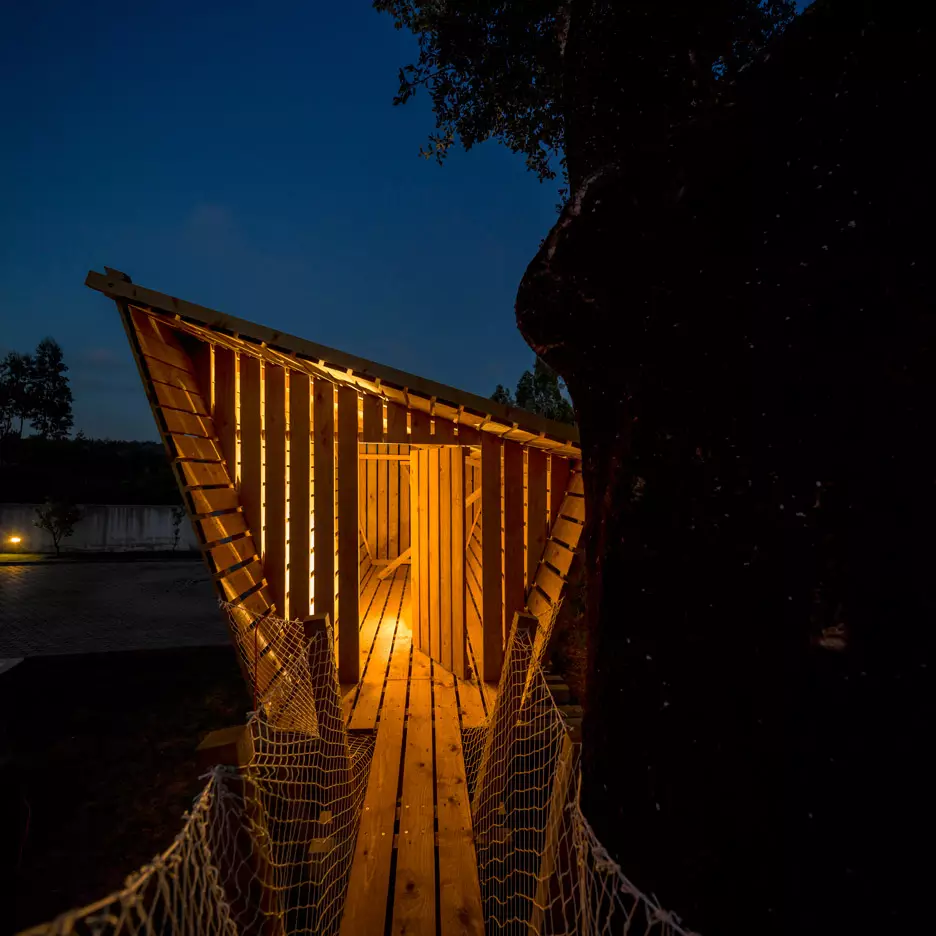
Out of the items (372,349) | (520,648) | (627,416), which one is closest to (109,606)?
(520,648)

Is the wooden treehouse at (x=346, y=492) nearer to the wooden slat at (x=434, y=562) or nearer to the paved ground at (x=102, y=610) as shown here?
the wooden slat at (x=434, y=562)

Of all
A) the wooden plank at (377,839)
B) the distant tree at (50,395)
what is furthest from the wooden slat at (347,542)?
the distant tree at (50,395)

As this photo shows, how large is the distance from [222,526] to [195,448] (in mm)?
736

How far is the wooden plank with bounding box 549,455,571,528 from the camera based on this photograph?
4969 mm

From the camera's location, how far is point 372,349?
438 feet

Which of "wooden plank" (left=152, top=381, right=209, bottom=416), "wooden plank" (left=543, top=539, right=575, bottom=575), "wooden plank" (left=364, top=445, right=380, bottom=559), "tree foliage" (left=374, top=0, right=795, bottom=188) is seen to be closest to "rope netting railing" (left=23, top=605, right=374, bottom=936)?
"wooden plank" (left=152, top=381, right=209, bottom=416)

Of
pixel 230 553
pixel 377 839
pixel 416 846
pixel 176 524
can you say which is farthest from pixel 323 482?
pixel 176 524

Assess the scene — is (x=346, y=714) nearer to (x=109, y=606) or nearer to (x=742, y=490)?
(x=742, y=490)

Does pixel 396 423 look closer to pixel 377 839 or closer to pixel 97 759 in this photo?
pixel 377 839

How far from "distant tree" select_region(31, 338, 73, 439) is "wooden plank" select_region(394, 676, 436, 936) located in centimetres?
5348

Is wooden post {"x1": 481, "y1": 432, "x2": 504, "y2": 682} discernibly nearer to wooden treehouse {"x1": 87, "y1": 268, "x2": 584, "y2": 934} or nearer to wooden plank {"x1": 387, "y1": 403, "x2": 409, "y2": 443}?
wooden treehouse {"x1": 87, "y1": 268, "x2": 584, "y2": 934}

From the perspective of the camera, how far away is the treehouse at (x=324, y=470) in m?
4.14

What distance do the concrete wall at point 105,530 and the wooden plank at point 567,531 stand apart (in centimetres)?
2110

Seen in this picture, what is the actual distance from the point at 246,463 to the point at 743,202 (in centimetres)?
458
